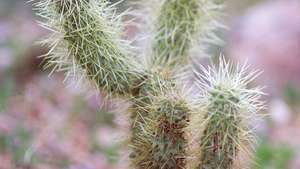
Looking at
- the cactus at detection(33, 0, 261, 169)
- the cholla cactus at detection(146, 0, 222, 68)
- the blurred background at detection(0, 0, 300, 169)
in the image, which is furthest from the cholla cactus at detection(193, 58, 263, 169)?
the cholla cactus at detection(146, 0, 222, 68)

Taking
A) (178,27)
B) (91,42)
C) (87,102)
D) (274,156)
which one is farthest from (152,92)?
(87,102)

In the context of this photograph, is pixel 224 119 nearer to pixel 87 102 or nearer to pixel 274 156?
pixel 274 156

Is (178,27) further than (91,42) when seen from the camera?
Yes

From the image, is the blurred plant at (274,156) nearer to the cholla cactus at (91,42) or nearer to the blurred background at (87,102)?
the blurred background at (87,102)

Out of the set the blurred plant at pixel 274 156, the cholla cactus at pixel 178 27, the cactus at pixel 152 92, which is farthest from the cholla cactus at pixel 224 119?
the blurred plant at pixel 274 156

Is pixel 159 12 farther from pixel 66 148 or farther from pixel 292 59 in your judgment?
pixel 292 59

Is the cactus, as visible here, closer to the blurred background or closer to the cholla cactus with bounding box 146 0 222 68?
the blurred background

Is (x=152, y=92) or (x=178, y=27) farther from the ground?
(x=178, y=27)
